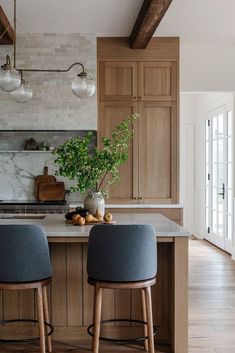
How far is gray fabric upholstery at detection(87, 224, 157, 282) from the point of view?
106 inches

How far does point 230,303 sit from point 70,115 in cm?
283

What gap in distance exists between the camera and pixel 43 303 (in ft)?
10.1

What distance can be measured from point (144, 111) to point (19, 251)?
10.7 ft

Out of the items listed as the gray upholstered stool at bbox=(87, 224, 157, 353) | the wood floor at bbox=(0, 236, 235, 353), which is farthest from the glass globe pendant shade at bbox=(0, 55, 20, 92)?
the wood floor at bbox=(0, 236, 235, 353)

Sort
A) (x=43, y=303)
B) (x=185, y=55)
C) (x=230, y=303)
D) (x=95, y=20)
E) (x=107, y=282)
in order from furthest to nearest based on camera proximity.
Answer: (x=185, y=55) → (x=95, y=20) → (x=230, y=303) → (x=43, y=303) → (x=107, y=282)

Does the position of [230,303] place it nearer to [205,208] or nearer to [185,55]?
[185,55]

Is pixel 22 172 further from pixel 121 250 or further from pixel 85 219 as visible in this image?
pixel 121 250

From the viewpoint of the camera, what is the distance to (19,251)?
8.90 ft

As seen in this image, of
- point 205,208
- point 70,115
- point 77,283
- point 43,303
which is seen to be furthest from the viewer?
point 205,208

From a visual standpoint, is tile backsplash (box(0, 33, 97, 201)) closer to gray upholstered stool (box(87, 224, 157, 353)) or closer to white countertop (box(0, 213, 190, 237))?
white countertop (box(0, 213, 190, 237))

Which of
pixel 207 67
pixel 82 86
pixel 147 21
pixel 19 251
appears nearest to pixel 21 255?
pixel 19 251

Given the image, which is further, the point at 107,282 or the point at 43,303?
the point at 43,303

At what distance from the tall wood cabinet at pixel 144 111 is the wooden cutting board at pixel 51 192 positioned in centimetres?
63

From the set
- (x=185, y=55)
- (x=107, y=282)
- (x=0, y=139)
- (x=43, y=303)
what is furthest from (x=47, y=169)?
(x=107, y=282)
